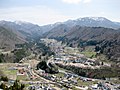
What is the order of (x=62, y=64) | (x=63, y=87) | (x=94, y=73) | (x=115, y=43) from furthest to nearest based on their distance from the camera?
1. (x=115, y=43)
2. (x=62, y=64)
3. (x=94, y=73)
4. (x=63, y=87)

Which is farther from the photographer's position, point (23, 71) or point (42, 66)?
point (42, 66)

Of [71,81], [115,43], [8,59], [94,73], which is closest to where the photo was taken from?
[71,81]

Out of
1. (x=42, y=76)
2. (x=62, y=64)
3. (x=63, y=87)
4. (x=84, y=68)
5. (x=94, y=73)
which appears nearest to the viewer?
(x=63, y=87)

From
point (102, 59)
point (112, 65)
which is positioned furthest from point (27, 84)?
point (102, 59)

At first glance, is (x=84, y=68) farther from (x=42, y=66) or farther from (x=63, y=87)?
(x=63, y=87)

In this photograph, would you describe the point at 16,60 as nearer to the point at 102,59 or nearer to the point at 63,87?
the point at 102,59

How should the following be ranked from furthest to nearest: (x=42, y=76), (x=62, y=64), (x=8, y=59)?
(x=8, y=59) → (x=62, y=64) → (x=42, y=76)

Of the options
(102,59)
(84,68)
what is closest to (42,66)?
(84,68)

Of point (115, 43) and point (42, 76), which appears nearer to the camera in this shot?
point (42, 76)

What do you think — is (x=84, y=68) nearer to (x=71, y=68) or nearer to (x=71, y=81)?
(x=71, y=68)
